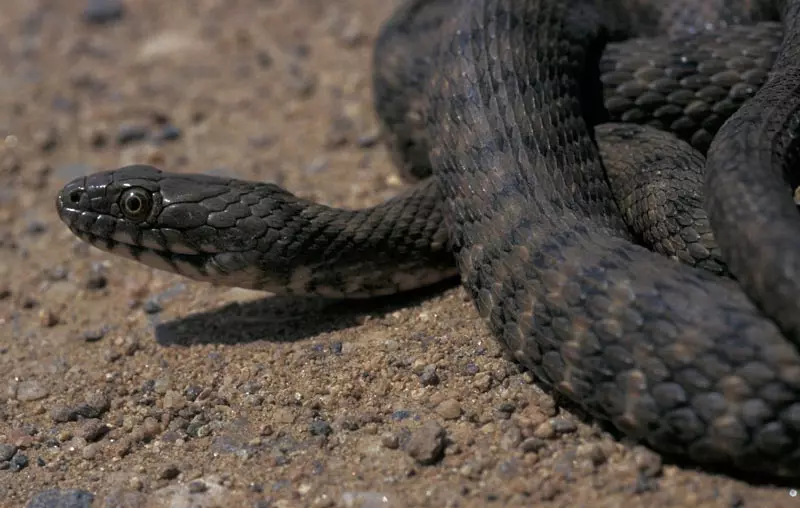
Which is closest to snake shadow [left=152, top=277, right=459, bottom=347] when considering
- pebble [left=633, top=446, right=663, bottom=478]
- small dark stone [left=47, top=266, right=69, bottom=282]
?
small dark stone [left=47, top=266, right=69, bottom=282]

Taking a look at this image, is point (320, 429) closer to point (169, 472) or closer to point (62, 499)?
point (169, 472)

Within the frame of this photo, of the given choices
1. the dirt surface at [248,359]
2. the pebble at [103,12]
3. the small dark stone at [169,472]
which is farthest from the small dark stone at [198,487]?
the pebble at [103,12]

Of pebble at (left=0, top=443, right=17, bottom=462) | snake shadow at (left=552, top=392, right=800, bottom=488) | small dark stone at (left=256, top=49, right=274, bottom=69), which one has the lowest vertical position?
pebble at (left=0, top=443, right=17, bottom=462)

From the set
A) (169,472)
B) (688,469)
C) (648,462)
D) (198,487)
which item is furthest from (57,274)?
(688,469)

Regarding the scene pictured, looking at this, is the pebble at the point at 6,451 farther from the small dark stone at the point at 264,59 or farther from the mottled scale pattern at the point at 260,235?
the small dark stone at the point at 264,59

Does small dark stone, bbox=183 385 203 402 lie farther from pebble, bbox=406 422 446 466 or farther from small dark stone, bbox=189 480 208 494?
pebble, bbox=406 422 446 466
